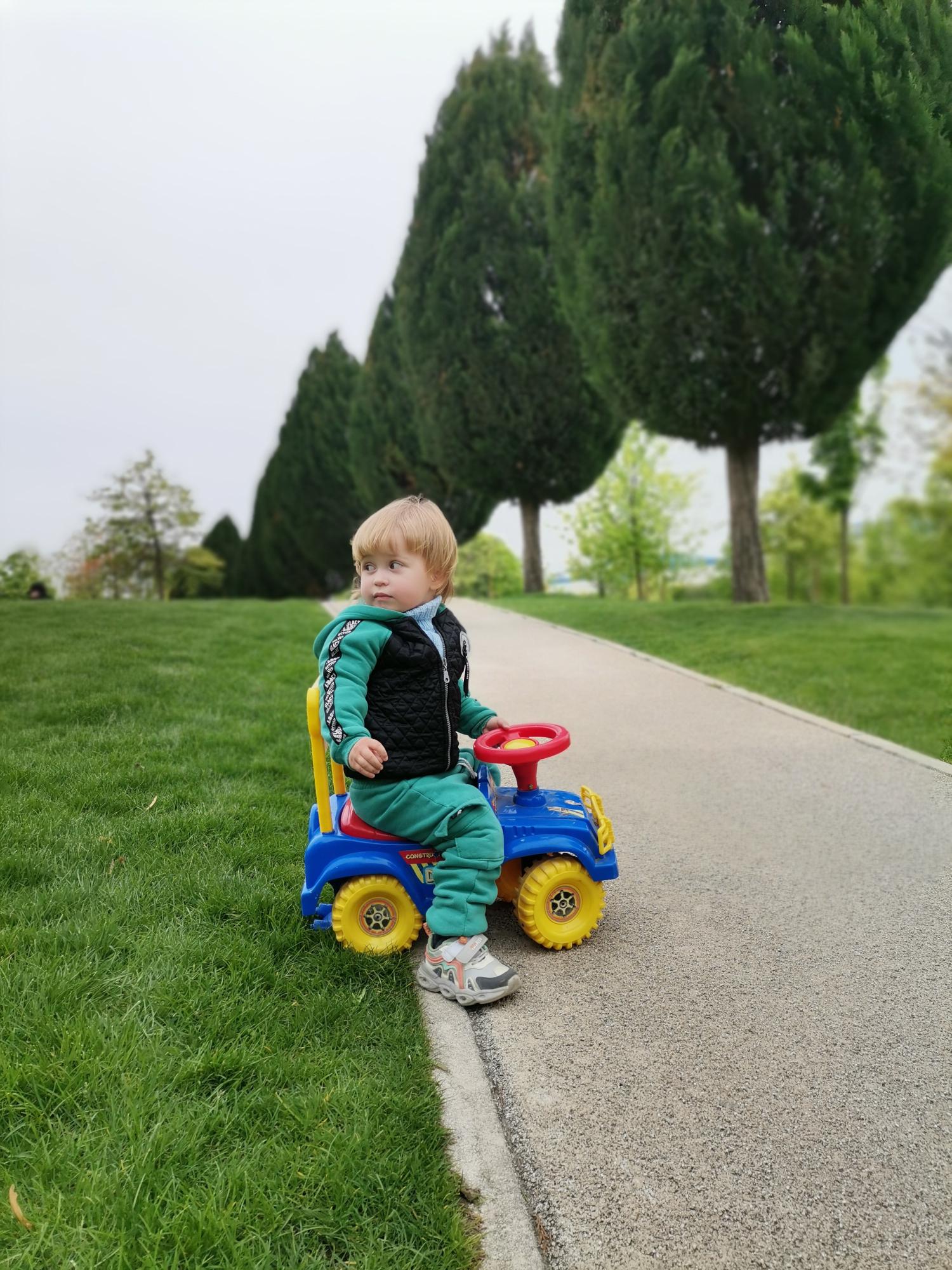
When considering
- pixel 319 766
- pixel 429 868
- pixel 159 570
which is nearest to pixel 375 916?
pixel 429 868

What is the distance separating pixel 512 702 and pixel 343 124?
3615 millimetres

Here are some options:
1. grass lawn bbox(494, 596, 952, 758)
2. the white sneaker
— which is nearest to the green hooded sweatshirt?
the white sneaker

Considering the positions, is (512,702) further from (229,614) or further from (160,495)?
(160,495)

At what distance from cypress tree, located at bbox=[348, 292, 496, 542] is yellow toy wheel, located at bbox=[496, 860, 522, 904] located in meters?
18.0

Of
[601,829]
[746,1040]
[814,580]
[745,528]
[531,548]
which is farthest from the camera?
[814,580]

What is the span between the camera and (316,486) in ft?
88.5

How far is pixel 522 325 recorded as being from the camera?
53.4 ft

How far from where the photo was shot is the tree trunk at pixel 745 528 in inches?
451

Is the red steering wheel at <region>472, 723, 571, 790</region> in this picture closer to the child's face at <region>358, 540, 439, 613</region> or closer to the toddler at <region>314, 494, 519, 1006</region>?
the toddler at <region>314, 494, 519, 1006</region>

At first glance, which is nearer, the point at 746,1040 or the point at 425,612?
the point at 746,1040

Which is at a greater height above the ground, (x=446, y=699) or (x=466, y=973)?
(x=446, y=699)

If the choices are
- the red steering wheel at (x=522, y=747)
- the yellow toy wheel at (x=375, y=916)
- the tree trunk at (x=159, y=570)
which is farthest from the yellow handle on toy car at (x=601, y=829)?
the tree trunk at (x=159, y=570)

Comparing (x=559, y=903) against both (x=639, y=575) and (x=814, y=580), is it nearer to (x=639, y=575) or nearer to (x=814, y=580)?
(x=639, y=575)

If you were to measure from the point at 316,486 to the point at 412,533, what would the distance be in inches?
996
